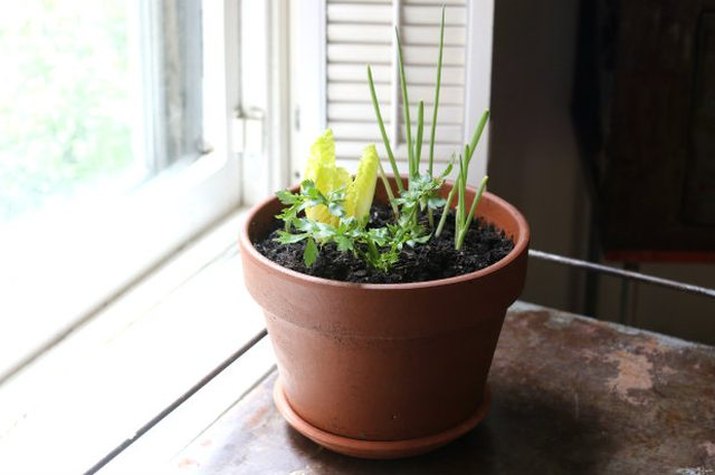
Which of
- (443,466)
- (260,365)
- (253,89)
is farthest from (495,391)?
(253,89)

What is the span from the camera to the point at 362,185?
0.95 m

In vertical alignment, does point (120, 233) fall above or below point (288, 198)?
below

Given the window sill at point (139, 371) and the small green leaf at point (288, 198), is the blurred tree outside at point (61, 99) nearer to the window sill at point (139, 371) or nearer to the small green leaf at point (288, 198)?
the window sill at point (139, 371)

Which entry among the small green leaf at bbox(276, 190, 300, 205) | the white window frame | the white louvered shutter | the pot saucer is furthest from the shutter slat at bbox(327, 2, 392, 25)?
the pot saucer

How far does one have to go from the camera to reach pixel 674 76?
4.18 ft

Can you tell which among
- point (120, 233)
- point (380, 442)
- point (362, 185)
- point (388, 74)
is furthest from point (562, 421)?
point (120, 233)

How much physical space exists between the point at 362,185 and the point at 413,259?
0.27 feet

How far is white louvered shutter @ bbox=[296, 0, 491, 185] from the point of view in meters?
1.17

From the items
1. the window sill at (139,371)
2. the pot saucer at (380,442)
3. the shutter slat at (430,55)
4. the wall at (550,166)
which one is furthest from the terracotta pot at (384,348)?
the wall at (550,166)

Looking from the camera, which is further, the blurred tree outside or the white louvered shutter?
the white louvered shutter

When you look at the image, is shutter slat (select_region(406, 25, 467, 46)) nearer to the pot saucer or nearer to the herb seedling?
the herb seedling

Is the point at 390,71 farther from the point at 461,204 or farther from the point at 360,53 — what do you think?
the point at 461,204

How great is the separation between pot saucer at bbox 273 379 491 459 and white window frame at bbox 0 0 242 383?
0.29 meters

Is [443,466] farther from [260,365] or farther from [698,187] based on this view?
[698,187]
